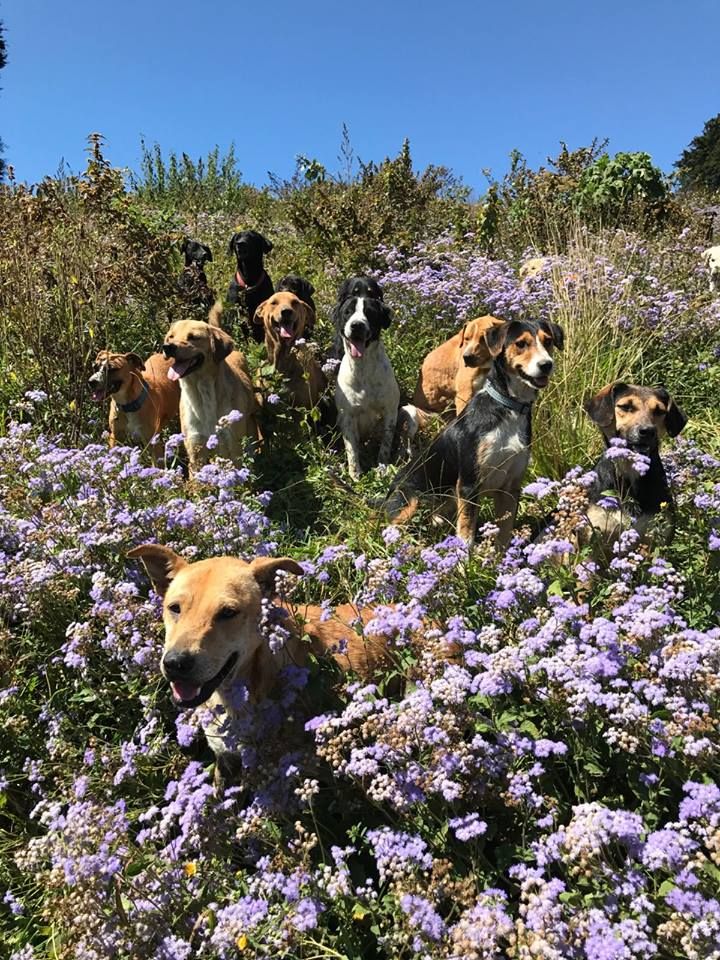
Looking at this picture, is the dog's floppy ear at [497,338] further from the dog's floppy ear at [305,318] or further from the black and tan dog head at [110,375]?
the black and tan dog head at [110,375]

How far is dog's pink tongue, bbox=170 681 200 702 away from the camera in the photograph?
2.27m

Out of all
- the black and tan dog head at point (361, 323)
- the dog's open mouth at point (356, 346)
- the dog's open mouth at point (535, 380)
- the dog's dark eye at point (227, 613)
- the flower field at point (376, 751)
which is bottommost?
the flower field at point (376, 751)

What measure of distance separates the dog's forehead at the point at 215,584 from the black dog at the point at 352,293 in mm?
3901

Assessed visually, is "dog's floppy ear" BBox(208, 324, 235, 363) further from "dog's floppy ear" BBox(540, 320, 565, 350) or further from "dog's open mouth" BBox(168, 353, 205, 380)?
"dog's floppy ear" BBox(540, 320, 565, 350)

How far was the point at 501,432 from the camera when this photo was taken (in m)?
4.45

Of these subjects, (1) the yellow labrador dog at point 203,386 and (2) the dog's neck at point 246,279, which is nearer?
(1) the yellow labrador dog at point 203,386

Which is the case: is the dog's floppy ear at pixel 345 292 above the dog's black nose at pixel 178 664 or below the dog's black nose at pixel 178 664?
above

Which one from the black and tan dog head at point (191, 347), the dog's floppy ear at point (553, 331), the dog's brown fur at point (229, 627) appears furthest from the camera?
the black and tan dog head at point (191, 347)

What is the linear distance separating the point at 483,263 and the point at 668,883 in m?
6.87

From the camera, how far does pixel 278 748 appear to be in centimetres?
227

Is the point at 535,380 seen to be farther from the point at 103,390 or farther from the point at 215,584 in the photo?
the point at 103,390

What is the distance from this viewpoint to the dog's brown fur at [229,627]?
2.30 metres

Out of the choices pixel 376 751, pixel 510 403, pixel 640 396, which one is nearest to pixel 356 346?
pixel 510 403

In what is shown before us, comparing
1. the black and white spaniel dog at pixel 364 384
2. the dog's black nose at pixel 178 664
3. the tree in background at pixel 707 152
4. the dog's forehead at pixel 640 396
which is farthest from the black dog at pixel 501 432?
the tree in background at pixel 707 152
